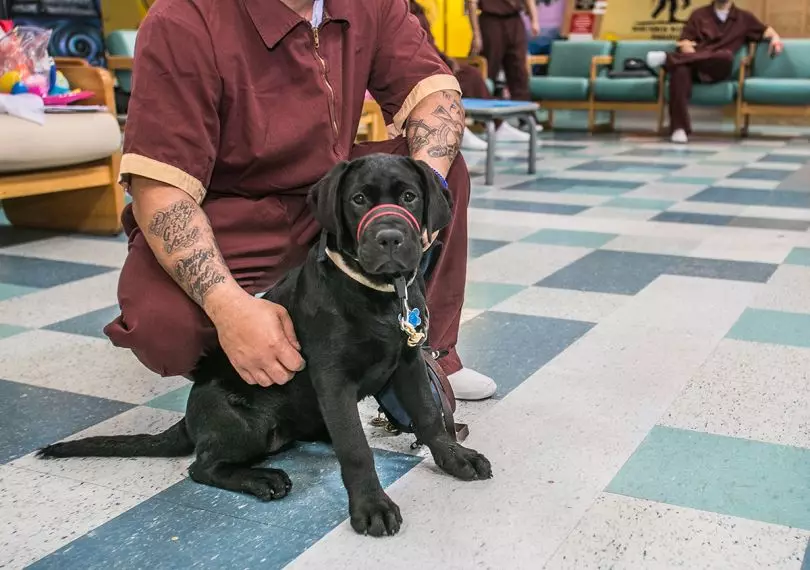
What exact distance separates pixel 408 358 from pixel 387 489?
0.71 ft

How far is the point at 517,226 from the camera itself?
4039 millimetres

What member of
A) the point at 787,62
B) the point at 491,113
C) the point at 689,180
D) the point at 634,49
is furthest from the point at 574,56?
the point at 491,113

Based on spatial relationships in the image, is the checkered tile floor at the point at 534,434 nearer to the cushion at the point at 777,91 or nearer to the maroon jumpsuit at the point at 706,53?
the cushion at the point at 777,91

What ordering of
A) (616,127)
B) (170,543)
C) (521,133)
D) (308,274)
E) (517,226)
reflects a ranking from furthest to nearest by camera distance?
(616,127)
(521,133)
(517,226)
(308,274)
(170,543)

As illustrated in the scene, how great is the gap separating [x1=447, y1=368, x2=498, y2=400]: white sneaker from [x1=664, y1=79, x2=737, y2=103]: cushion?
21.7ft

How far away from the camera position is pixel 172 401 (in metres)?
1.94

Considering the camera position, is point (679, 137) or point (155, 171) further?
point (679, 137)

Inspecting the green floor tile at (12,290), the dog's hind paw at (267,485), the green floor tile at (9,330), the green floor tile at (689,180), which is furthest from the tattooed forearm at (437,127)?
the green floor tile at (689,180)

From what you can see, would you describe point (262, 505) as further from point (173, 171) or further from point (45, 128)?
point (45, 128)

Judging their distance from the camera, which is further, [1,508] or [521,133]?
[521,133]

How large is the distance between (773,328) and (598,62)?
21.6 feet

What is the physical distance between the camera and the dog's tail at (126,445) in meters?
1.60

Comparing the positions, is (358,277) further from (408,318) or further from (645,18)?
(645,18)

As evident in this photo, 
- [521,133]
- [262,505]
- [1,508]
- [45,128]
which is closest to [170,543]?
[262,505]
